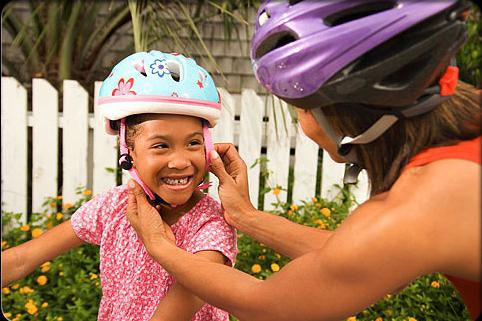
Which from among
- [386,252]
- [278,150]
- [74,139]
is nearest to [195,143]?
[386,252]

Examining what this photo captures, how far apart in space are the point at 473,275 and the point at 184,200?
0.95 m

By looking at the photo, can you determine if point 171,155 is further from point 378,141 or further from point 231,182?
point 378,141

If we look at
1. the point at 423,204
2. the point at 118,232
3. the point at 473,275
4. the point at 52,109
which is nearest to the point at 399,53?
the point at 423,204

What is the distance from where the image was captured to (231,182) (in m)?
2.04

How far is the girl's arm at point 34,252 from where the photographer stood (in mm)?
2135

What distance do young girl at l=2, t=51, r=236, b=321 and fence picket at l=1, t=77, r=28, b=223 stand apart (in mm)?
3194

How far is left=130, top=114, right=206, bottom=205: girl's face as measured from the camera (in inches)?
73.5

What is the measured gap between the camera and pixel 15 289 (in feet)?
13.4

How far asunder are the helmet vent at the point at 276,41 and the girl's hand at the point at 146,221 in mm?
655

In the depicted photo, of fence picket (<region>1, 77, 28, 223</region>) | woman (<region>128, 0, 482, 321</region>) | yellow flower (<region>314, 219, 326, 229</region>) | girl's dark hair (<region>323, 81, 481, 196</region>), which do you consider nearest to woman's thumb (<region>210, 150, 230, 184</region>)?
woman (<region>128, 0, 482, 321</region>)

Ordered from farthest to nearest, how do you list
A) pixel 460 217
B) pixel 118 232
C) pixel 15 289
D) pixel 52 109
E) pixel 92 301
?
pixel 52 109
pixel 15 289
pixel 92 301
pixel 118 232
pixel 460 217

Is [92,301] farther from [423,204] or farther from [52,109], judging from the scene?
[423,204]

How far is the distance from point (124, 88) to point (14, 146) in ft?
11.6

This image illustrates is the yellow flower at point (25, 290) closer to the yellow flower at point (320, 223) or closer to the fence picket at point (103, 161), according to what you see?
the fence picket at point (103, 161)
